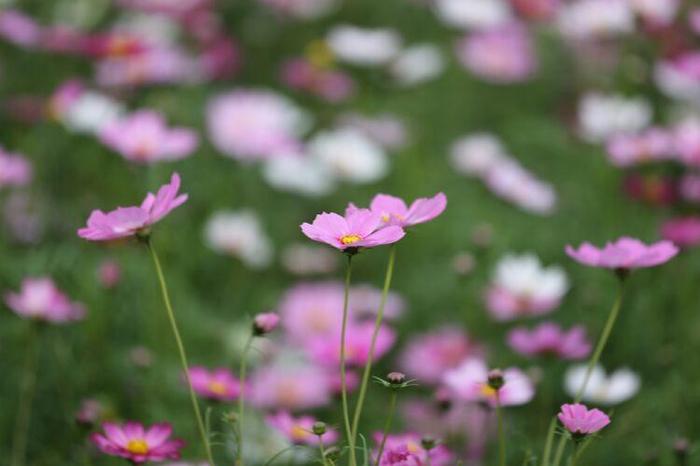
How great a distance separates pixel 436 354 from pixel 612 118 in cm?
71

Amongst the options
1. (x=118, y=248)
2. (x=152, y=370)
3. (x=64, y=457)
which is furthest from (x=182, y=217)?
(x=64, y=457)

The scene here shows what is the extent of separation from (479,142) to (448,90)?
1.95ft

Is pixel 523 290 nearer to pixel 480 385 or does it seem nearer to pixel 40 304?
pixel 480 385

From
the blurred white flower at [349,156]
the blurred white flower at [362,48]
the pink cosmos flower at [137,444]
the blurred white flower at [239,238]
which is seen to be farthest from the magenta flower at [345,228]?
the blurred white flower at [362,48]

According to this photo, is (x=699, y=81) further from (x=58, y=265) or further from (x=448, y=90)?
(x=58, y=265)

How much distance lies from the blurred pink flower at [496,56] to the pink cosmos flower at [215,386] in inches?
60.4

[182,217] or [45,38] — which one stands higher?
[45,38]

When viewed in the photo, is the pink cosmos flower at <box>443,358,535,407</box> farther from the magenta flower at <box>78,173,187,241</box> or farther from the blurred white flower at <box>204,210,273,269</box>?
the blurred white flower at <box>204,210,273,269</box>

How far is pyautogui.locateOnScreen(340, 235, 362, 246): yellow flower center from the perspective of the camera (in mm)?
794

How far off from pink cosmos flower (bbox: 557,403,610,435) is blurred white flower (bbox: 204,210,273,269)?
1050 millimetres

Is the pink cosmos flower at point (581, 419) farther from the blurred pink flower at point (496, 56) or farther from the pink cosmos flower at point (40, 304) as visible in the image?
the blurred pink flower at point (496, 56)

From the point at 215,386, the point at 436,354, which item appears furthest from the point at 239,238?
the point at 215,386

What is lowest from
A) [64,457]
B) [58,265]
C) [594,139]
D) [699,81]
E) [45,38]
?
[64,457]

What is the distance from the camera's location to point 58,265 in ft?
5.06
